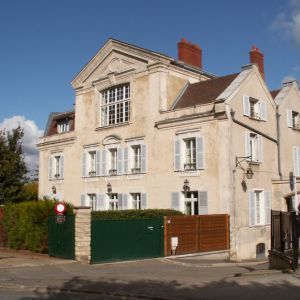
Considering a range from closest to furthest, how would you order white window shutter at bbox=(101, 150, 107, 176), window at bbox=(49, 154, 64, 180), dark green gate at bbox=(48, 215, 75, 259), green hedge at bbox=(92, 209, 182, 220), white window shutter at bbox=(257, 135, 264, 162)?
1. dark green gate at bbox=(48, 215, 75, 259)
2. green hedge at bbox=(92, 209, 182, 220)
3. white window shutter at bbox=(257, 135, 264, 162)
4. white window shutter at bbox=(101, 150, 107, 176)
5. window at bbox=(49, 154, 64, 180)

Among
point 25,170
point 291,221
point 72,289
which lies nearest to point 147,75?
point 25,170

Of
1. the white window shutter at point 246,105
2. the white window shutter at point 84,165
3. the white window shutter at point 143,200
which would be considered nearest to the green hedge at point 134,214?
the white window shutter at point 143,200

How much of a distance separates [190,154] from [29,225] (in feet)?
29.7

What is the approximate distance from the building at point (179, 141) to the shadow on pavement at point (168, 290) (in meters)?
11.5

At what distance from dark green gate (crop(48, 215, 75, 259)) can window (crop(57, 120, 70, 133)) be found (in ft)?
54.2

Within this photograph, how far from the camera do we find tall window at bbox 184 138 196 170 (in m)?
25.0

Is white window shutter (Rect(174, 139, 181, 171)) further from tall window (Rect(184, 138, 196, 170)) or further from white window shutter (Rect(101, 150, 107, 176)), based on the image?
white window shutter (Rect(101, 150, 107, 176))

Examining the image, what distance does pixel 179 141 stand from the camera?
25.4 m

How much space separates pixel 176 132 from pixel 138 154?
356cm

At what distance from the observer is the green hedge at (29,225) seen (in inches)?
786

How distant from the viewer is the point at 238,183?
2366 cm

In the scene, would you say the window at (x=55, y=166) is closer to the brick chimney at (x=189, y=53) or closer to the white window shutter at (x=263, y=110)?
the brick chimney at (x=189, y=53)

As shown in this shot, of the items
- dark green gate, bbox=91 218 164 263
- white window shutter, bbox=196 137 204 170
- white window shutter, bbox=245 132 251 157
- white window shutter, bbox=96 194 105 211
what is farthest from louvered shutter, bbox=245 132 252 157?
white window shutter, bbox=96 194 105 211

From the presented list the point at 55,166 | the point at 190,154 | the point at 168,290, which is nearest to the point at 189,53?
the point at 190,154
